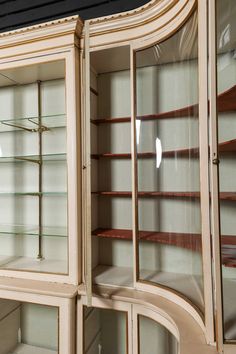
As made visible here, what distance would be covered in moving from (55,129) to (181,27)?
110 centimetres

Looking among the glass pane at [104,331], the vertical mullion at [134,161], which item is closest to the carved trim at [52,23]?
the vertical mullion at [134,161]

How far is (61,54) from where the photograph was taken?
1.67m

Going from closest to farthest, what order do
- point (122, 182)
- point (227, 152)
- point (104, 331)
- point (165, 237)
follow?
point (227, 152), point (165, 237), point (104, 331), point (122, 182)

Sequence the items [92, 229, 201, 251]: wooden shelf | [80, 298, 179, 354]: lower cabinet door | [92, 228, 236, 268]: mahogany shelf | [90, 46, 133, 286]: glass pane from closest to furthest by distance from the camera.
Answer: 1. [92, 228, 236, 268]: mahogany shelf
2. [92, 229, 201, 251]: wooden shelf
3. [80, 298, 179, 354]: lower cabinet door
4. [90, 46, 133, 286]: glass pane

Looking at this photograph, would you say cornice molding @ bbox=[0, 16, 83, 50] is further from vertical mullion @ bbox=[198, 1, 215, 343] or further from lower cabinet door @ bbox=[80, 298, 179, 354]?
lower cabinet door @ bbox=[80, 298, 179, 354]

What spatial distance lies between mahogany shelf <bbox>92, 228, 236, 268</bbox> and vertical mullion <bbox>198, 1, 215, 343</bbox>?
7cm

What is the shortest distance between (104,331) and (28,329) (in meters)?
0.71

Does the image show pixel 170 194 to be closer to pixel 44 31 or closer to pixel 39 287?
pixel 39 287

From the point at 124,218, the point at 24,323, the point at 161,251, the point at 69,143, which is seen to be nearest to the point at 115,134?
the point at 69,143

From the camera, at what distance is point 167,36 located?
1.46m

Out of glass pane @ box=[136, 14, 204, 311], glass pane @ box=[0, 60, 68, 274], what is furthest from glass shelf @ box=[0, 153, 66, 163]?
glass pane @ box=[136, 14, 204, 311]

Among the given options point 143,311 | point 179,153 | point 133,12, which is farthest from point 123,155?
point 143,311

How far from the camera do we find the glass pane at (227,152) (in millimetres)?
1051

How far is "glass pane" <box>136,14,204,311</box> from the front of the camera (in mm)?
1308
